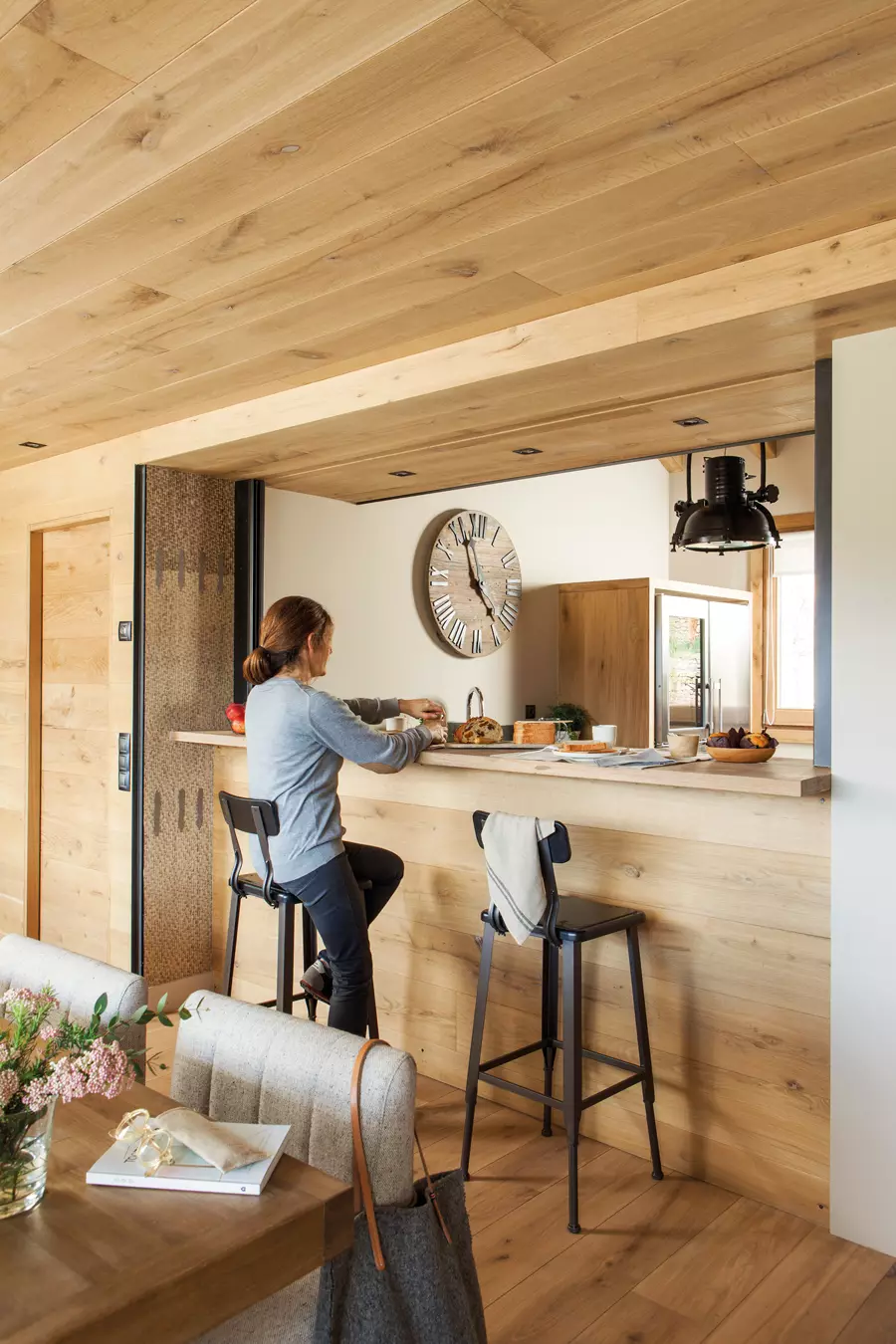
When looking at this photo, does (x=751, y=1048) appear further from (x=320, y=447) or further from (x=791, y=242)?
(x=320, y=447)

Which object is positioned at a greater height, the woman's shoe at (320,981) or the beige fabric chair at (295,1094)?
the beige fabric chair at (295,1094)

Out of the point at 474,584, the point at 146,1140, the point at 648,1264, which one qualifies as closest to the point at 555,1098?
the point at 648,1264

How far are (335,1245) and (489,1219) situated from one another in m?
1.50

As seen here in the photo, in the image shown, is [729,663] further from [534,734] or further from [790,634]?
[534,734]

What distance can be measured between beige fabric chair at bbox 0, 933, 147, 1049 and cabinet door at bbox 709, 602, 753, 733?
4.97m

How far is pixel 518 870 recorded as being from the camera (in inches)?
103

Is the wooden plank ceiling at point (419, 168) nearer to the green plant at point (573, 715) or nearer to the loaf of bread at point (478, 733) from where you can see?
the loaf of bread at point (478, 733)

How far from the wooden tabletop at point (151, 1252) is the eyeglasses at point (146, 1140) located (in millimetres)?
38

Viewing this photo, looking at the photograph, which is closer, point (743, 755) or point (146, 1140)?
point (146, 1140)

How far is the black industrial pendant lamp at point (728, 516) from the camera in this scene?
3.84 m

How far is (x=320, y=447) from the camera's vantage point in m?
3.71

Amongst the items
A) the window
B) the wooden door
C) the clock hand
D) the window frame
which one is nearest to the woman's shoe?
the wooden door

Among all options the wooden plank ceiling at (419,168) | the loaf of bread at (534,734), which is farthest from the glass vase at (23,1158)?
the loaf of bread at (534,734)

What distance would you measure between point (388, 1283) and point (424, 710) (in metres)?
2.30
